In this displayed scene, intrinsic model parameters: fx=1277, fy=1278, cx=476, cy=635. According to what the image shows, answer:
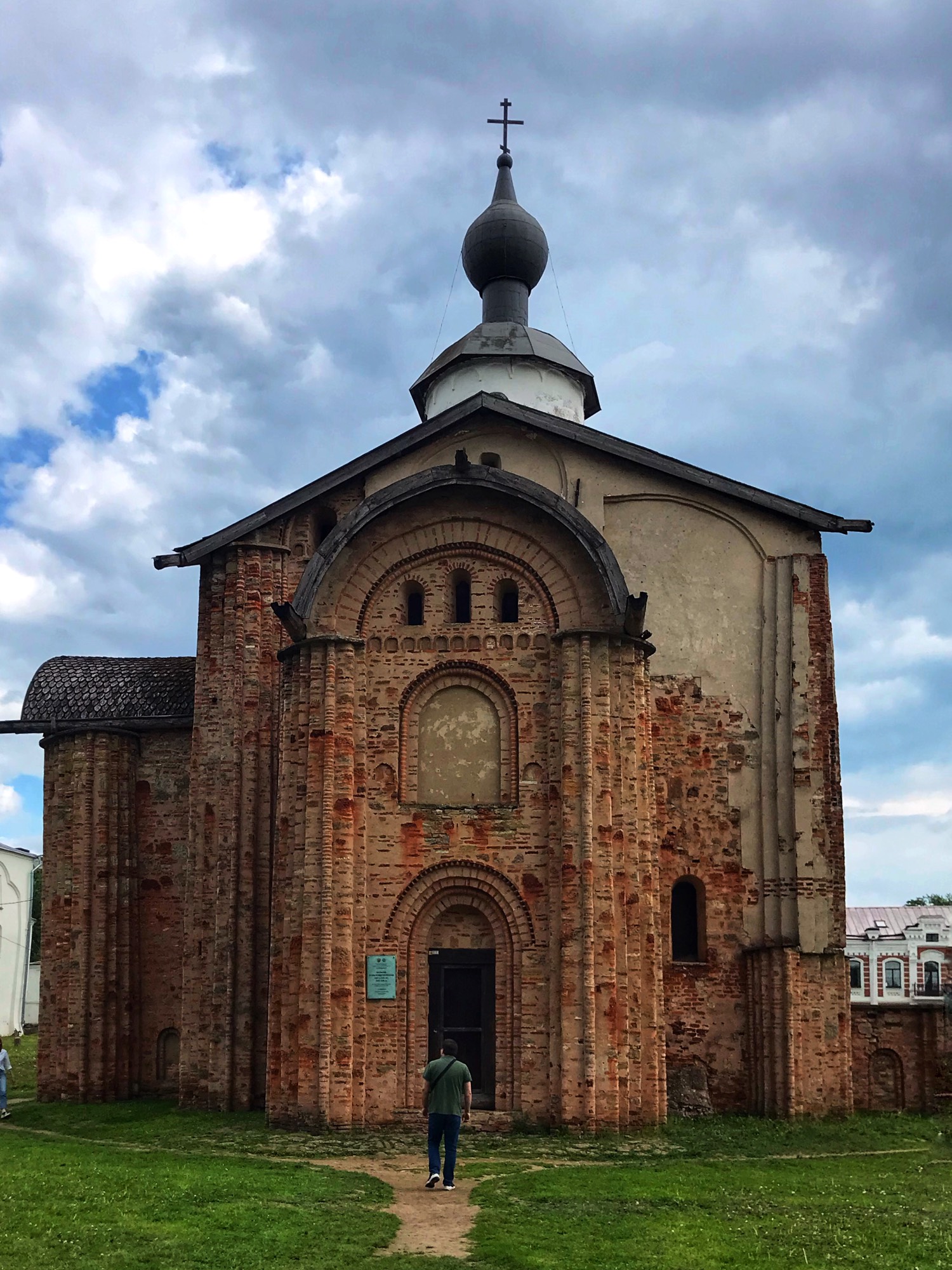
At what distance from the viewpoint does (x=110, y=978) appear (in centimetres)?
1745

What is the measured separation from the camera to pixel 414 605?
50.0 feet

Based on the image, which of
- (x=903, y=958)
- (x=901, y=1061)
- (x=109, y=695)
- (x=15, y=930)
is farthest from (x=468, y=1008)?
(x=903, y=958)

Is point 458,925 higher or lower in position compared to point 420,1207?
higher

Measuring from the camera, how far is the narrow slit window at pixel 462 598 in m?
15.2

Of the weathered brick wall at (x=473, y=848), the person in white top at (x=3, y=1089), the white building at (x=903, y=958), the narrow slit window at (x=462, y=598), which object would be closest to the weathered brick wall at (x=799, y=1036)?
the weathered brick wall at (x=473, y=848)

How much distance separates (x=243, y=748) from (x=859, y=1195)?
30.8ft

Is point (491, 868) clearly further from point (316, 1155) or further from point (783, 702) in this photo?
point (783, 702)

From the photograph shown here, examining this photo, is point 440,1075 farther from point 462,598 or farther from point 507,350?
point 507,350

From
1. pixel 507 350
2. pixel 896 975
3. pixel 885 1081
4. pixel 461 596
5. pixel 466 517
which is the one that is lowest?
pixel 896 975

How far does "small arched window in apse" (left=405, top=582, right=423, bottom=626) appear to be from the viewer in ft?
49.8

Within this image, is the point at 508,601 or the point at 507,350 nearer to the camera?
the point at 508,601

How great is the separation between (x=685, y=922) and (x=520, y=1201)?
22.4 ft

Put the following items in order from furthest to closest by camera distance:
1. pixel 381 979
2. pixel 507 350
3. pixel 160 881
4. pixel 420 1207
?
1. pixel 507 350
2. pixel 160 881
3. pixel 381 979
4. pixel 420 1207

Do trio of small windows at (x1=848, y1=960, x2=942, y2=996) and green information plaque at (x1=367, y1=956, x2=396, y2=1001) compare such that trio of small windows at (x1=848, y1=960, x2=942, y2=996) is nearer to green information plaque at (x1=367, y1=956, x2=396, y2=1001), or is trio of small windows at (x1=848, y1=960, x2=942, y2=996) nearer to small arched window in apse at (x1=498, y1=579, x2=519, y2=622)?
small arched window in apse at (x1=498, y1=579, x2=519, y2=622)
